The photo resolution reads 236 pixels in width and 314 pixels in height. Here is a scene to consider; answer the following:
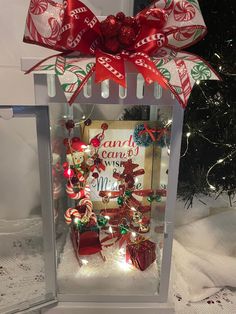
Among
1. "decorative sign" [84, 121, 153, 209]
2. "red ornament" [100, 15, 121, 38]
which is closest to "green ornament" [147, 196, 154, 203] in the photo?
"decorative sign" [84, 121, 153, 209]

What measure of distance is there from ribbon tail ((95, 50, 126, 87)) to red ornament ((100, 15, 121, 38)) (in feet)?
0.15

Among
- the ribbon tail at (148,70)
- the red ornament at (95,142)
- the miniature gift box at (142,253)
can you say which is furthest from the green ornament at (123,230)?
the ribbon tail at (148,70)

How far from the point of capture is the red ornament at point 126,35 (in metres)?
0.52

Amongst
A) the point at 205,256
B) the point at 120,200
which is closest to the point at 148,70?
the point at 120,200

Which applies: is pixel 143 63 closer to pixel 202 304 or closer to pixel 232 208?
pixel 202 304

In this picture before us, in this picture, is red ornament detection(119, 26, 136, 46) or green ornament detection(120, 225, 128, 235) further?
green ornament detection(120, 225, 128, 235)

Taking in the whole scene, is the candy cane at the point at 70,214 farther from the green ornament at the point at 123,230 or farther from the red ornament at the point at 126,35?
the red ornament at the point at 126,35

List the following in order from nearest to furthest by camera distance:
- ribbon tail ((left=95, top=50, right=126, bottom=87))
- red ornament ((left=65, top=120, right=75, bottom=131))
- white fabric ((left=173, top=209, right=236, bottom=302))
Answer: ribbon tail ((left=95, top=50, right=126, bottom=87))
red ornament ((left=65, top=120, right=75, bottom=131))
white fabric ((left=173, top=209, right=236, bottom=302))

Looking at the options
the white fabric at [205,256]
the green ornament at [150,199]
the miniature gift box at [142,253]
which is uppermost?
the green ornament at [150,199]

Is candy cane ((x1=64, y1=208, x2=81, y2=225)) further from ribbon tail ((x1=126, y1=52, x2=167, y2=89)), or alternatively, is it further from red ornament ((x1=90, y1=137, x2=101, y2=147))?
ribbon tail ((x1=126, y1=52, x2=167, y2=89))

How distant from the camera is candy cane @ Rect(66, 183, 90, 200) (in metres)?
0.67

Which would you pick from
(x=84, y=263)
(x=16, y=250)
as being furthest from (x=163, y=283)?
(x=16, y=250)

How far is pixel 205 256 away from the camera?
849 millimetres

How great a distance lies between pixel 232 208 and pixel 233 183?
15 cm
